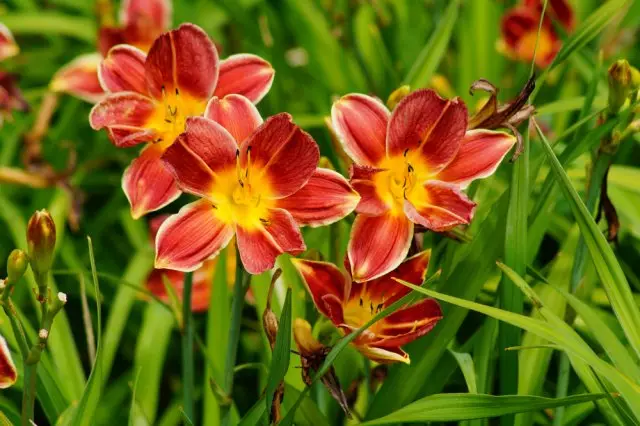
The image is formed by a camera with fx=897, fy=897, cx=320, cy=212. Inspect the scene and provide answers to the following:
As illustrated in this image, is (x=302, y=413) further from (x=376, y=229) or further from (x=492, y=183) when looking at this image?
(x=492, y=183)

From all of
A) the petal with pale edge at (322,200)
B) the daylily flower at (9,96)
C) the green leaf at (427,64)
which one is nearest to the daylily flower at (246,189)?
the petal with pale edge at (322,200)

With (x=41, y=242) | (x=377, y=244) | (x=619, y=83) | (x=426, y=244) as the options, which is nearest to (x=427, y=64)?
(x=426, y=244)

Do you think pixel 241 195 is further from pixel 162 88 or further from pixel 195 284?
pixel 195 284

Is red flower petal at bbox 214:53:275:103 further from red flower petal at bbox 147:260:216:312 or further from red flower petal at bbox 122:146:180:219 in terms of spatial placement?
red flower petal at bbox 147:260:216:312

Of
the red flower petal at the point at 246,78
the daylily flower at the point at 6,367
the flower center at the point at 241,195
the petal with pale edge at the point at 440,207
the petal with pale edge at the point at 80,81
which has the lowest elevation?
the daylily flower at the point at 6,367

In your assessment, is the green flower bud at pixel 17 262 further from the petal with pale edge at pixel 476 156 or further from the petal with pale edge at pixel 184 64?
the petal with pale edge at pixel 476 156

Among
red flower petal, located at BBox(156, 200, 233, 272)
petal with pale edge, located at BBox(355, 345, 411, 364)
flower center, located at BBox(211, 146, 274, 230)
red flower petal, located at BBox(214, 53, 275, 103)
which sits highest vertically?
red flower petal, located at BBox(214, 53, 275, 103)

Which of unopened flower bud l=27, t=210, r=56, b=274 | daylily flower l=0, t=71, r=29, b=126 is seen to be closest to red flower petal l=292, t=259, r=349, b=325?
unopened flower bud l=27, t=210, r=56, b=274
